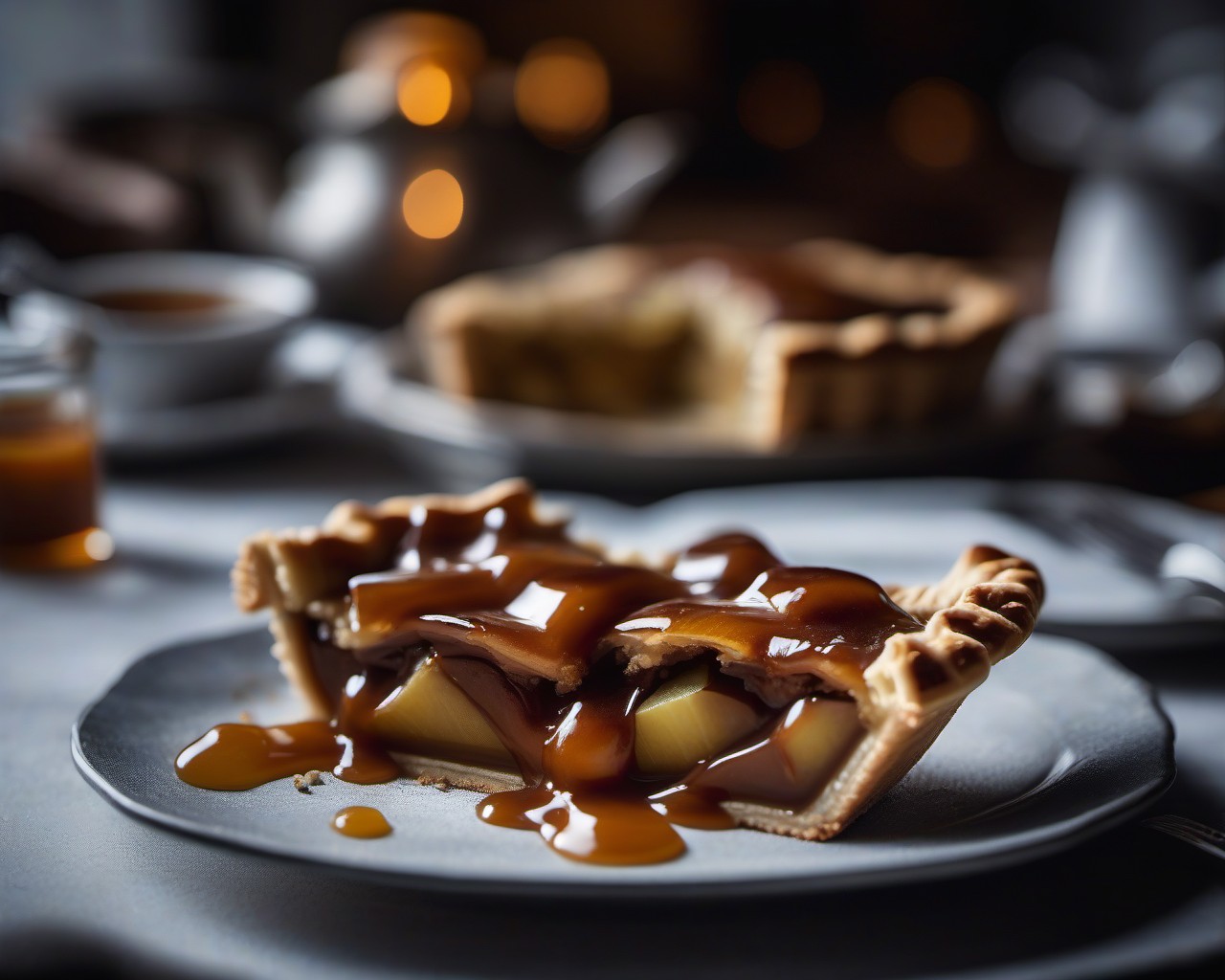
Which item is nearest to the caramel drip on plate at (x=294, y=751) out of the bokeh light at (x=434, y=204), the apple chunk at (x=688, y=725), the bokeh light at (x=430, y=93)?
the apple chunk at (x=688, y=725)

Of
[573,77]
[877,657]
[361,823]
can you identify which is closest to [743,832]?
[877,657]

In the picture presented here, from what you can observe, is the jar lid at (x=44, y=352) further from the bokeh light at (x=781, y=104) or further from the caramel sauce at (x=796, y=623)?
the bokeh light at (x=781, y=104)

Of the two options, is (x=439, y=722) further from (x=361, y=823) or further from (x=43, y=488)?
(x=43, y=488)

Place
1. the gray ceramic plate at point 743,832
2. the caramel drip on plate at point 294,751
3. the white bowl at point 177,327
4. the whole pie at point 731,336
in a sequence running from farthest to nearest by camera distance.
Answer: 1. the whole pie at point 731,336
2. the white bowl at point 177,327
3. the caramel drip on plate at point 294,751
4. the gray ceramic plate at point 743,832

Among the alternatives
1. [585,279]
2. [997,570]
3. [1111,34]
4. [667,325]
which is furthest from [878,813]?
[1111,34]

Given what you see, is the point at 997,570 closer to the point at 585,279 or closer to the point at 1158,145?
the point at 585,279
